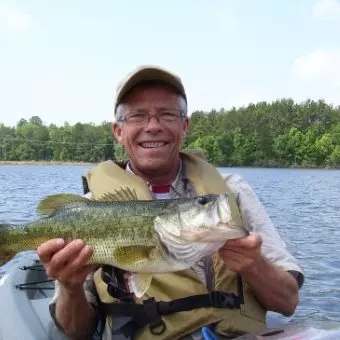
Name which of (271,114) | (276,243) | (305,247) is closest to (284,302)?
(276,243)

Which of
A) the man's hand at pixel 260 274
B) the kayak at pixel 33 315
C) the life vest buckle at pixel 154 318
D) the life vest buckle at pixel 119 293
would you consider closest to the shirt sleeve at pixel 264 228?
the man's hand at pixel 260 274

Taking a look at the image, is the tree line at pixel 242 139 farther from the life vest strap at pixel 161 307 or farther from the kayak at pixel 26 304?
the life vest strap at pixel 161 307

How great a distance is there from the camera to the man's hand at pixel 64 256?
323cm

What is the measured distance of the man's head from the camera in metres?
4.03

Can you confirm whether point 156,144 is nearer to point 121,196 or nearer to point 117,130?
point 117,130

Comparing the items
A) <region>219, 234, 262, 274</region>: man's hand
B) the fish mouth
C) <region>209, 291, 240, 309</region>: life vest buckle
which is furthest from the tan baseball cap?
<region>209, 291, 240, 309</region>: life vest buckle

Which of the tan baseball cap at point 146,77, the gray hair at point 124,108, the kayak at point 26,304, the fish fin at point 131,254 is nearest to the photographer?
the fish fin at point 131,254

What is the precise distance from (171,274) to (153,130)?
105 cm

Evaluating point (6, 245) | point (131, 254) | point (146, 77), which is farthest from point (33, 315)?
point (146, 77)

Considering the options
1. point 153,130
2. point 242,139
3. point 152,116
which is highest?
point 152,116

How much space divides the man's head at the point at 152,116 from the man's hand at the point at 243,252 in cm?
110

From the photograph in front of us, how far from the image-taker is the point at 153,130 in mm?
3998

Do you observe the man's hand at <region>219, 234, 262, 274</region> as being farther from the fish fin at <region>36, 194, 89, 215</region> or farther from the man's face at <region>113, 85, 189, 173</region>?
the man's face at <region>113, 85, 189, 173</region>

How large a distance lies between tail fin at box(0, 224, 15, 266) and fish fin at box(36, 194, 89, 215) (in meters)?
0.23
